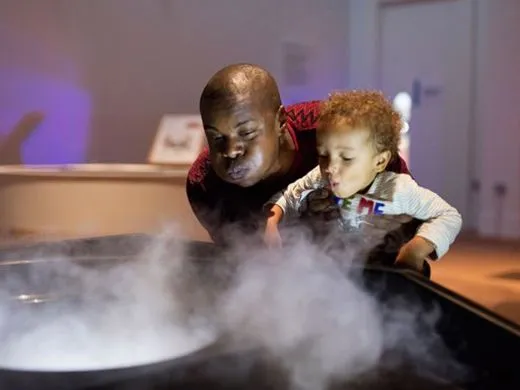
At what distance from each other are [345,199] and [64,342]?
335mm

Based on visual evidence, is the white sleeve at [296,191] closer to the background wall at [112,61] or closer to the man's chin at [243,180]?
the man's chin at [243,180]

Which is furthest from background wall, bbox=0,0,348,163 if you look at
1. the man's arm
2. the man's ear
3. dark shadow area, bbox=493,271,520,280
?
the man's ear

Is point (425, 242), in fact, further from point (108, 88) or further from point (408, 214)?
point (108, 88)

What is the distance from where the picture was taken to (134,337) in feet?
2.36

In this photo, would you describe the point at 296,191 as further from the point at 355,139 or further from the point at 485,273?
the point at 485,273

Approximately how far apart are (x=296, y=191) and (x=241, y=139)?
0.37ft

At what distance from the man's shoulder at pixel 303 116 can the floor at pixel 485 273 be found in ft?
4.50

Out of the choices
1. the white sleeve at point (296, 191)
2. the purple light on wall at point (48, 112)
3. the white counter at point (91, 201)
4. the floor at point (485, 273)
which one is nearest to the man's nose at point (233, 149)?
the white sleeve at point (296, 191)

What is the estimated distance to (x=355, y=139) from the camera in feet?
2.53

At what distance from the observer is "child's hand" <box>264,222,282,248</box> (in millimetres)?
776

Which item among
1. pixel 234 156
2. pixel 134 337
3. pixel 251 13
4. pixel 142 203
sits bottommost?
pixel 142 203

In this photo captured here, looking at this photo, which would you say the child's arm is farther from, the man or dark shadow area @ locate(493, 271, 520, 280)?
dark shadow area @ locate(493, 271, 520, 280)

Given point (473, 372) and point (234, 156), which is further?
point (234, 156)

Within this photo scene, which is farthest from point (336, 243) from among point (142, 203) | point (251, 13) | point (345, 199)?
point (251, 13)
